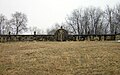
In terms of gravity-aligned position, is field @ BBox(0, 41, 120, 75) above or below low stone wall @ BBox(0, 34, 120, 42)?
below

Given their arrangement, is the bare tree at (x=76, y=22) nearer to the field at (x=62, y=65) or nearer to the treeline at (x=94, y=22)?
the treeline at (x=94, y=22)

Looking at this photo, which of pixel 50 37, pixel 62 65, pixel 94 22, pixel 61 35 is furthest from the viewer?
pixel 94 22

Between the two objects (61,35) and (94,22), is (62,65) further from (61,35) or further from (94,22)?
(94,22)

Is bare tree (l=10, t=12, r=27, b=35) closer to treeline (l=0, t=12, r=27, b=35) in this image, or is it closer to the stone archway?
treeline (l=0, t=12, r=27, b=35)

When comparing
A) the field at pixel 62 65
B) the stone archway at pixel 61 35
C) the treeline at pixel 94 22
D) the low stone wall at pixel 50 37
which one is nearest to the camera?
the field at pixel 62 65

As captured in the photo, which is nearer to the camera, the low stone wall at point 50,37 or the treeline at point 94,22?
the low stone wall at point 50,37

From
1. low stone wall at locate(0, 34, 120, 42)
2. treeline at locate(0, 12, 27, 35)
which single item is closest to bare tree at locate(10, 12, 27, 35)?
treeline at locate(0, 12, 27, 35)

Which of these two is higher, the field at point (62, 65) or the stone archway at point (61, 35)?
the stone archway at point (61, 35)

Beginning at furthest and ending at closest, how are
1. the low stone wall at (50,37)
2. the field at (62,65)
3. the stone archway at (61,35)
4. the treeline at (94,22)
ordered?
the treeline at (94,22) < the stone archway at (61,35) < the low stone wall at (50,37) < the field at (62,65)

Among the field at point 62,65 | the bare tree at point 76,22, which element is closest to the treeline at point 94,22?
the bare tree at point 76,22

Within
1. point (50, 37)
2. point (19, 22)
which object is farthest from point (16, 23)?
point (50, 37)

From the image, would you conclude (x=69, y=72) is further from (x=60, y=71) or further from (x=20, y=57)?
(x=20, y=57)

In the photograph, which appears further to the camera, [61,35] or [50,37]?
[50,37]

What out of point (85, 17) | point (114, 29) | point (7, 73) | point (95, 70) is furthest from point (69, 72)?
point (85, 17)
